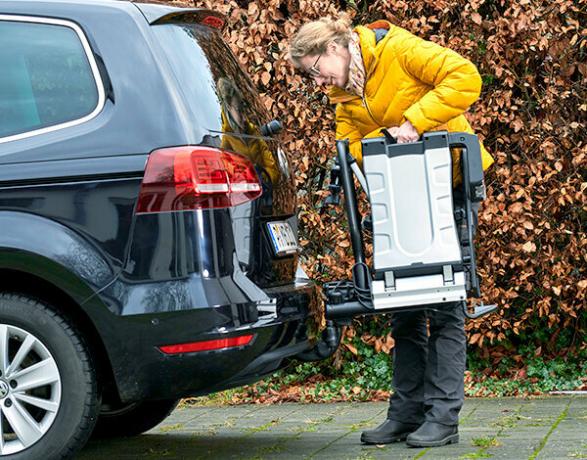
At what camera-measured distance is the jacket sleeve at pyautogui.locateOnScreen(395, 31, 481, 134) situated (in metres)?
5.18

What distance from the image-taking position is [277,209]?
16.6 feet

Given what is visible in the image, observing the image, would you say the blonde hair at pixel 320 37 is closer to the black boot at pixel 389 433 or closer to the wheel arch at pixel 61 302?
the wheel arch at pixel 61 302

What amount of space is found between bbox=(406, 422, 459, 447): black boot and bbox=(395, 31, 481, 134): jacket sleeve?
1.34 meters

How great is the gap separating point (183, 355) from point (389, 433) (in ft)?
4.97

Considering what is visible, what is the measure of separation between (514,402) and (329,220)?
5.27 feet

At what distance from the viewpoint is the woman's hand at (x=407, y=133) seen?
5215 mm

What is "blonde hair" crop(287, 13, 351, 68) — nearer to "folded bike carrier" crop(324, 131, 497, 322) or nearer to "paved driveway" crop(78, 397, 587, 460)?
"folded bike carrier" crop(324, 131, 497, 322)

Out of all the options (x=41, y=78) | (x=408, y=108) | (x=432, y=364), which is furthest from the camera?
(x=432, y=364)

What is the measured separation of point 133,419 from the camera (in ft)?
19.9

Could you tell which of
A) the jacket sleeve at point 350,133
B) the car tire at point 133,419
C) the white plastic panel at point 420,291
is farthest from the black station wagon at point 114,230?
the car tire at point 133,419

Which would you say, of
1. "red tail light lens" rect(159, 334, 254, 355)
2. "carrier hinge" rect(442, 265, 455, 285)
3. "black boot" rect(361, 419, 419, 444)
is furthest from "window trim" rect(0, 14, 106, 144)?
"black boot" rect(361, 419, 419, 444)

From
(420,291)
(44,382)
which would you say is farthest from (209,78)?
(44,382)

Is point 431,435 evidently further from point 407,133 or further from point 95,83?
point 95,83

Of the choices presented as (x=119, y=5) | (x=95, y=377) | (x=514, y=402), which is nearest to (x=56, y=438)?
(x=95, y=377)
